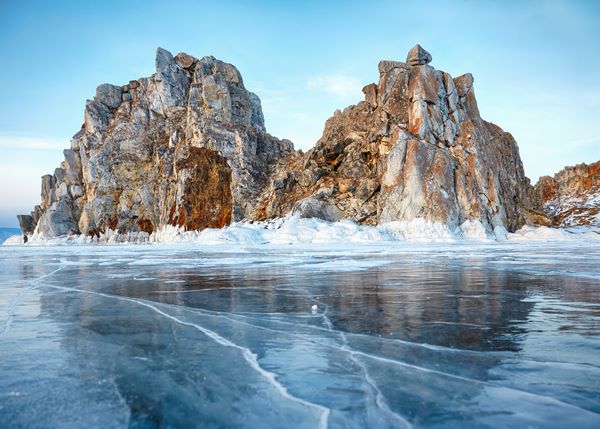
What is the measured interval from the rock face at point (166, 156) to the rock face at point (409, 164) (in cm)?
573

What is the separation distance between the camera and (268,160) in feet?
174

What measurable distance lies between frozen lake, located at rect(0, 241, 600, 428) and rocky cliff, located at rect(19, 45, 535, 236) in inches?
1288

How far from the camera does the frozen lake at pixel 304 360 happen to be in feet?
9.09

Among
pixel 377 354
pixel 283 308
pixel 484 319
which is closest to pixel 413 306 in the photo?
pixel 484 319

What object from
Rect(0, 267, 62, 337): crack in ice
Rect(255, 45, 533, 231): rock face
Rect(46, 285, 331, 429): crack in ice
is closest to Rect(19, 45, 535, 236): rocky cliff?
Rect(255, 45, 533, 231): rock face

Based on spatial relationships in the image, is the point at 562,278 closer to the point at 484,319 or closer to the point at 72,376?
the point at 484,319

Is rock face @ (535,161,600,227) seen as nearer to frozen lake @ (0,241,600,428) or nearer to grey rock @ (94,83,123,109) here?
frozen lake @ (0,241,600,428)

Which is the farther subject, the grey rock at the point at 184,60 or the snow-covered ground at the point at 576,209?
the snow-covered ground at the point at 576,209

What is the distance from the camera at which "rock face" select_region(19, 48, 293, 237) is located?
48.8 metres

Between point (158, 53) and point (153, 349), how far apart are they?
6285cm

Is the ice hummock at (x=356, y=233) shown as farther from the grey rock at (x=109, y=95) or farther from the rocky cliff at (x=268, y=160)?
the grey rock at (x=109, y=95)

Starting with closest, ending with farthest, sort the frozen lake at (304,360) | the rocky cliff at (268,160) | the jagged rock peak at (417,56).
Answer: the frozen lake at (304,360), the rocky cliff at (268,160), the jagged rock peak at (417,56)

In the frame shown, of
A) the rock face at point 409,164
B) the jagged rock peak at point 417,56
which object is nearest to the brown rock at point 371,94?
the rock face at point 409,164

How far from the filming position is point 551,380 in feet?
10.8
